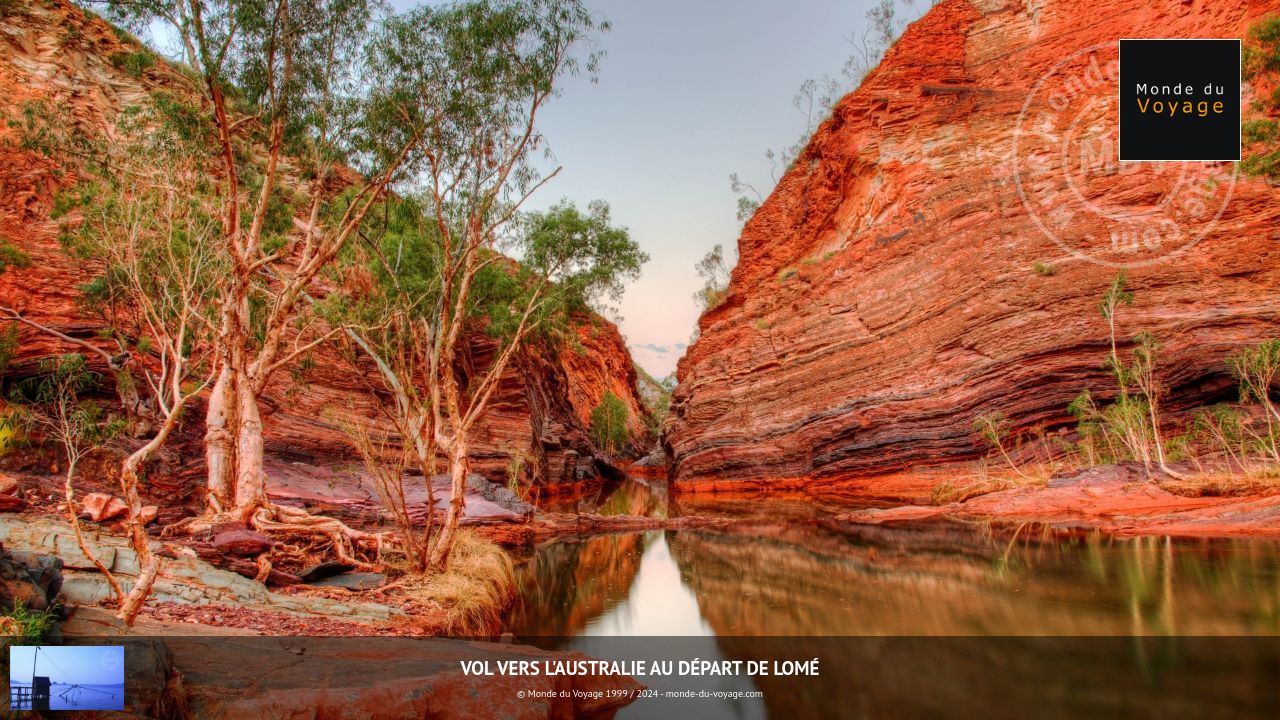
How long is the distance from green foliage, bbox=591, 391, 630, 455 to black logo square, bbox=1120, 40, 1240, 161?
131ft

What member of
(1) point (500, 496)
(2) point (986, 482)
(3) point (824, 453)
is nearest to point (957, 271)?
(3) point (824, 453)

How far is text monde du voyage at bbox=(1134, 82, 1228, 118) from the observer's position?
17.0 meters

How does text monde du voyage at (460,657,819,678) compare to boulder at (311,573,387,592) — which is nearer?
text monde du voyage at (460,657,819,678)

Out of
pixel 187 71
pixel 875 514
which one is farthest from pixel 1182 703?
pixel 187 71

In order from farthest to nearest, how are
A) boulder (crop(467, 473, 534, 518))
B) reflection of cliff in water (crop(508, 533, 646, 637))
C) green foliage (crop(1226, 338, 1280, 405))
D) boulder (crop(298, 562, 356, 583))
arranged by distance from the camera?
boulder (crop(467, 473, 534, 518)) < green foliage (crop(1226, 338, 1280, 405)) < reflection of cliff in water (crop(508, 533, 646, 637)) < boulder (crop(298, 562, 356, 583))

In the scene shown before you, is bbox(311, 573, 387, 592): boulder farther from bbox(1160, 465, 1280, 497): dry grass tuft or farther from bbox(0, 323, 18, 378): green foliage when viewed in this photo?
bbox(1160, 465, 1280, 497): dry grass tuft

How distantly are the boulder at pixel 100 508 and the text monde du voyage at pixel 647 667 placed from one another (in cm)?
654

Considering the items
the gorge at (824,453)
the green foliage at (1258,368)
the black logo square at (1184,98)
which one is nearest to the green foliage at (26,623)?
the gorge at (824,453)

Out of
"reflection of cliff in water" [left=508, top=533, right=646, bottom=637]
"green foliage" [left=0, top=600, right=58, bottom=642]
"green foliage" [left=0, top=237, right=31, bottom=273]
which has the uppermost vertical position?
"green foliage" [left=0, top=237, right=31, bottom=273]

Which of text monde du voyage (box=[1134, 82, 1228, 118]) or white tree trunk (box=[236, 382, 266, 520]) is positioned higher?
text monde du voyage (box=[1134, 82, 1228, 118])

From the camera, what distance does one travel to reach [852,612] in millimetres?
8039

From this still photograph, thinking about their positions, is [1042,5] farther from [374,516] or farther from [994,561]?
[374,516]

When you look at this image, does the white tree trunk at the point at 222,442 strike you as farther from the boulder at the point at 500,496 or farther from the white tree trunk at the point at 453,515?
the boulder at the point at 500,496

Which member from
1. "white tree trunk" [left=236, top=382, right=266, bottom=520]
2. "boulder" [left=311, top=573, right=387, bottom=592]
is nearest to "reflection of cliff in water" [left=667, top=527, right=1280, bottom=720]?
"boulder" [left=311, top=573, right=387, bottom=592]
